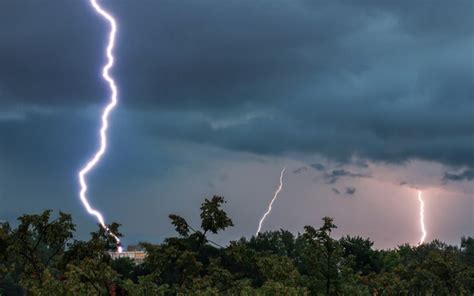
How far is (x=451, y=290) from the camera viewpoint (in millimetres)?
32500

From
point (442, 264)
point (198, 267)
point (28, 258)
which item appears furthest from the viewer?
point (442, 264)

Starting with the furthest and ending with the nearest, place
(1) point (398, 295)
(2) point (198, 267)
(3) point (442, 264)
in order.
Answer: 1. (3) point (442, 264)
2. (1) point (398, 295)
3. (2) point (198, 267)

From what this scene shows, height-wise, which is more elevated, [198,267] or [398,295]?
[398,295]

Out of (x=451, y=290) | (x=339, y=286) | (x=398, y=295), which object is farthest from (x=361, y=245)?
(x=339, y=286)

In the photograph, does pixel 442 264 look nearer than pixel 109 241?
No

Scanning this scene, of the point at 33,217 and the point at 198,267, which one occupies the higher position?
the point at 33,217

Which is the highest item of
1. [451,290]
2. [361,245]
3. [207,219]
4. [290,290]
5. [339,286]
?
[361,245]

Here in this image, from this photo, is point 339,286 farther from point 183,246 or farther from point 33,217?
point 33,217

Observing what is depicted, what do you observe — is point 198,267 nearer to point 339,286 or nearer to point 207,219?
point 207,219

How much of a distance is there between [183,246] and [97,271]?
3162 millimetres

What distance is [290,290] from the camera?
48.5 feet

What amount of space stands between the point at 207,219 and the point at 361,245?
5446 centimetres

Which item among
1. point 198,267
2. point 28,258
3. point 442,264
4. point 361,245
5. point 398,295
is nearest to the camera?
point 198,267

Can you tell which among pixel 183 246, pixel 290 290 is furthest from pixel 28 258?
pixel 290 290
